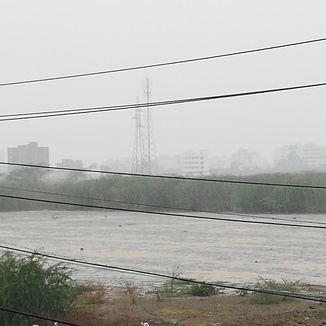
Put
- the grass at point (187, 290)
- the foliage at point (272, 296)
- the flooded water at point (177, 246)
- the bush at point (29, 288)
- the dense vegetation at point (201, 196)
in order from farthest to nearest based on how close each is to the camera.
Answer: the dense vegetation at point (201, 196) < the flooded water at point (177, 246) < the grass at point (187, 290) < the foliage at point (272, 296) < the bush at point (29, 288)

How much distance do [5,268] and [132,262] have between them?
274 inches

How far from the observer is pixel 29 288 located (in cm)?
703

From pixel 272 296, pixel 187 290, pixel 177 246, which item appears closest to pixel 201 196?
pixel 177 246

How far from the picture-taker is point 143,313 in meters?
8.33

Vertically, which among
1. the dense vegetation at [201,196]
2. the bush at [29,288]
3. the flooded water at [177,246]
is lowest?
the flooded water at [177,246]

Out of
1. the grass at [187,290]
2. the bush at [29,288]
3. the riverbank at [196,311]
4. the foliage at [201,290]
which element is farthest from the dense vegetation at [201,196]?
the bush at [29,288]

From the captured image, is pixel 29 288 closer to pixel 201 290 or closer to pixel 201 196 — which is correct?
pixel 201 290

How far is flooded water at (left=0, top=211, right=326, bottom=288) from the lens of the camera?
12258 mm

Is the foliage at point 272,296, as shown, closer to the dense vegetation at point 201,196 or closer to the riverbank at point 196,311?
the riverbank at point 196,311

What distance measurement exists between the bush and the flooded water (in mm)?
3688

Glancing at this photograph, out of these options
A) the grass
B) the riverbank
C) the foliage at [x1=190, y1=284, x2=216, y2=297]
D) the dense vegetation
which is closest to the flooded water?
the dense vegetation

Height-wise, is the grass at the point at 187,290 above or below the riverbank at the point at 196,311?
above

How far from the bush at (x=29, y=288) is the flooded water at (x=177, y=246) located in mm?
3688

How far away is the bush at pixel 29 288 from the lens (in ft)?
22.7
